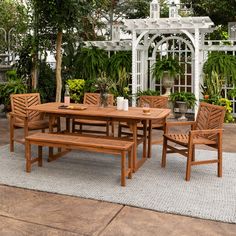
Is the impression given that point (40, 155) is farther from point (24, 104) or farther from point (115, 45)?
point (115, 45)

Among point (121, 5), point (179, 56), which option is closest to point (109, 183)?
point (179, 56)

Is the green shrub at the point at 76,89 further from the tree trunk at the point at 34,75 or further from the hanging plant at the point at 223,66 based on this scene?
the hanging plant at the point at 223,66

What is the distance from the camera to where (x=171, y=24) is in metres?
7.84

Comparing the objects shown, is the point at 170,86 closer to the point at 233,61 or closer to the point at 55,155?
the point at 233,61

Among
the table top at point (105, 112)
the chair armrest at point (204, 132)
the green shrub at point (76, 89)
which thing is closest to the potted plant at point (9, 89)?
the green shrub at point (76, 89)

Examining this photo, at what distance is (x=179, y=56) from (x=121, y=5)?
4.91 metres

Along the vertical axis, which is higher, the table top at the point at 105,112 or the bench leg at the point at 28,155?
the table top at the point at 105,112

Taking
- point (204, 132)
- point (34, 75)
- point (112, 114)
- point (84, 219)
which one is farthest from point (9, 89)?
point (84, 219)

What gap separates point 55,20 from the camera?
786 cm

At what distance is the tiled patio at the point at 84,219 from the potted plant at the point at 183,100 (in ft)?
15.9

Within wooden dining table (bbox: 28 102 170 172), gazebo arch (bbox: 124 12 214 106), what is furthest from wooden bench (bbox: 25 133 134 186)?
gazebo arch (bbox: 124 12 214 106)

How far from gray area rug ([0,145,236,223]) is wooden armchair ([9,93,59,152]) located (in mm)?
410

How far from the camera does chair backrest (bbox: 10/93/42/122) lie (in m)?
5.53

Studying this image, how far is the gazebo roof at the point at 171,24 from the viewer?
763 centimetres
